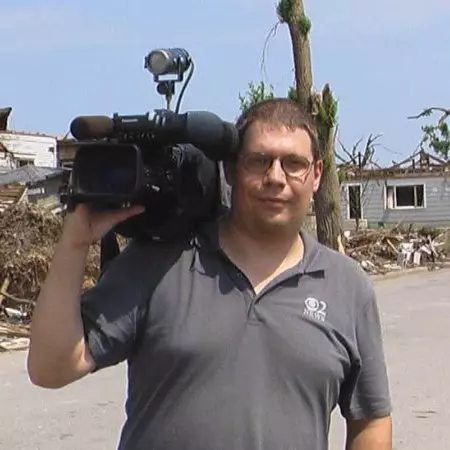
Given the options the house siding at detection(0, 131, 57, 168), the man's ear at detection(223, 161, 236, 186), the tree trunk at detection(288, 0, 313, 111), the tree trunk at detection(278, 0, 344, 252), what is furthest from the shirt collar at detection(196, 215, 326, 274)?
the house siding at detection(0, 131, 57, 168)

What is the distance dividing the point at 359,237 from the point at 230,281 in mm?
27479

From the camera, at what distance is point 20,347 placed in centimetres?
1290

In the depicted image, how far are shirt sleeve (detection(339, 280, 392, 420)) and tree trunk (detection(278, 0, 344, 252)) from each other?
39.2 feet

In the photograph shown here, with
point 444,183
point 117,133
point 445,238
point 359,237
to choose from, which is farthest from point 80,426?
point 444,183

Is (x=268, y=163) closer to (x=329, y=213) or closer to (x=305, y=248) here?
(x=305, y=248)

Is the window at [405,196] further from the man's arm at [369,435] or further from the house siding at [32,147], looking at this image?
the man's arm at [369,435]

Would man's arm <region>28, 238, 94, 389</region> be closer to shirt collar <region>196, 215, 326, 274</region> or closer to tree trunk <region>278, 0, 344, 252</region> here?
shirt collar <region>196, 215, 326, 274</region>

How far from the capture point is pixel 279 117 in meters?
2.71

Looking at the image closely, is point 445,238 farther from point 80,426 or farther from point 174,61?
point 174,61

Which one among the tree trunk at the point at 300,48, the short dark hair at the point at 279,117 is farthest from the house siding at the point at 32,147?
the short dark hair at the point at 279,117

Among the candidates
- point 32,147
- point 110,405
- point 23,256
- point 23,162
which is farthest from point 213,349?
point 32,147

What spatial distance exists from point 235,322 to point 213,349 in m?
0.09

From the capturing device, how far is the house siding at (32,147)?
33.0m

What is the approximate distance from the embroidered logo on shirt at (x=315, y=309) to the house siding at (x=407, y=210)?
42.4 meters
